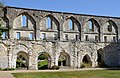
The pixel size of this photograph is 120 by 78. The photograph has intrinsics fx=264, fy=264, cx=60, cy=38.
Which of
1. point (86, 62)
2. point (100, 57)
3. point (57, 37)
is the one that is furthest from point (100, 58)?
point (57, 37)

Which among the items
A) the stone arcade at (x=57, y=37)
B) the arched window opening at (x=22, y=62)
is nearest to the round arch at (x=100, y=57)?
the stone arcade at (x=57, y=37)

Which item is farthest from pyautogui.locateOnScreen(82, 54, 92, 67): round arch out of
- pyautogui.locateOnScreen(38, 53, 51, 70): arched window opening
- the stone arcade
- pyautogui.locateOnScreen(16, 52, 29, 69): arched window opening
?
pyautogui.locateOnScreen(16, 52, 29, 69): arched window opening

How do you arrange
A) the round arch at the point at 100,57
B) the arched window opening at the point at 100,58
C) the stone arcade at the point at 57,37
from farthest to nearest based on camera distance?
the round arch at the point at 100,57
the arched window opening at the point at 100,58
the stone arcade at the point at 57,37

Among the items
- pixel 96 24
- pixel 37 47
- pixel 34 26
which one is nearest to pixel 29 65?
pixel 37 47

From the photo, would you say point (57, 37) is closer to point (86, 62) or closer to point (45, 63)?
point (45, 63)

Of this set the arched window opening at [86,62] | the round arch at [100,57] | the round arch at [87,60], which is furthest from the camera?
the round arch at [100,57]

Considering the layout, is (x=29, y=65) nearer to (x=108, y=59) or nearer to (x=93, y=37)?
(x=108, y=59)

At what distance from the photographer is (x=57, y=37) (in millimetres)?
52938

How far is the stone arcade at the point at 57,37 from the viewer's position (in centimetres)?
4059

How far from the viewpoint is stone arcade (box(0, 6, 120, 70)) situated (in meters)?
40.6

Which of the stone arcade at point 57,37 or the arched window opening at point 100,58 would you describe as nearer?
the stone arcade at point 57,37

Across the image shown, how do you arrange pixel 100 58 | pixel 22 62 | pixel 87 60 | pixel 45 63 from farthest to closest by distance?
pixel 45 63 → pixel 22 62 → pixel 100 58 → pixel 87 60

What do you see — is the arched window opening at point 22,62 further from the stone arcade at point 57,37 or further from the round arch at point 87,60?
the round arch at point 87,60

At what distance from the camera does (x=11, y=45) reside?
130ft
